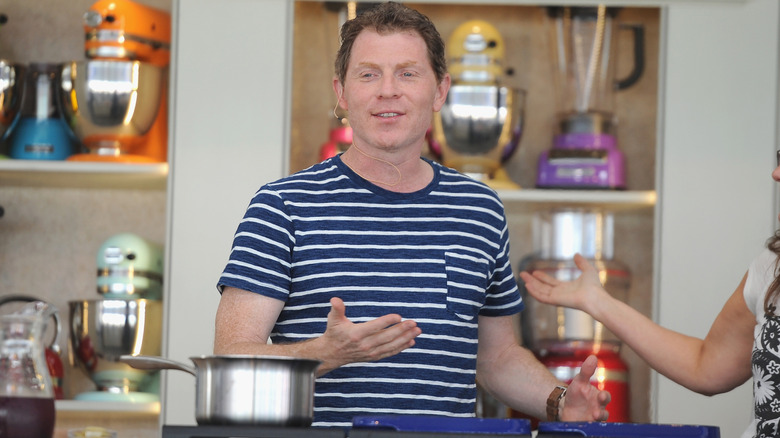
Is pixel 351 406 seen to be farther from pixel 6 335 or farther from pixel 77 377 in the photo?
pixel 77 377

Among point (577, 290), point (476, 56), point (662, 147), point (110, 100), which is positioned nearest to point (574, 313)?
point (662, 147)

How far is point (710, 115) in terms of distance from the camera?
2258 mm

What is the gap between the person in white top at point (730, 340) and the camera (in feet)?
4.23

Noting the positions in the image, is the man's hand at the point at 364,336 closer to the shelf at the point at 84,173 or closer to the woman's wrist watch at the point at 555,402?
the woman's wrist watch at the point at 555,402

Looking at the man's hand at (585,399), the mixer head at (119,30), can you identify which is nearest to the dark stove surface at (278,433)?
the man's hand at (585,399)

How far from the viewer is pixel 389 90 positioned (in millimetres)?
1463

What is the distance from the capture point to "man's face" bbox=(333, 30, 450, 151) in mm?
1474

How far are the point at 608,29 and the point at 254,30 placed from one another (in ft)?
2.70

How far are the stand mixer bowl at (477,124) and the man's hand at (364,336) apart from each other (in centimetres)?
121

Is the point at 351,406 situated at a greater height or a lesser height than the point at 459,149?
lesser

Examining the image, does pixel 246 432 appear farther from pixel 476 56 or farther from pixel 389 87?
pixel 476 56

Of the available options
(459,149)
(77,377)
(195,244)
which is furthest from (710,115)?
(77,377)

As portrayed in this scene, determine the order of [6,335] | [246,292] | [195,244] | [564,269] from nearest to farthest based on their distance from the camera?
[6,335]
[246,292]
[195,244]
[564,269]

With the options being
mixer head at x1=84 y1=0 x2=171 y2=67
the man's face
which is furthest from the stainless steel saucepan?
mixer head at x1=84 y1=0 x2=171 y2=67
